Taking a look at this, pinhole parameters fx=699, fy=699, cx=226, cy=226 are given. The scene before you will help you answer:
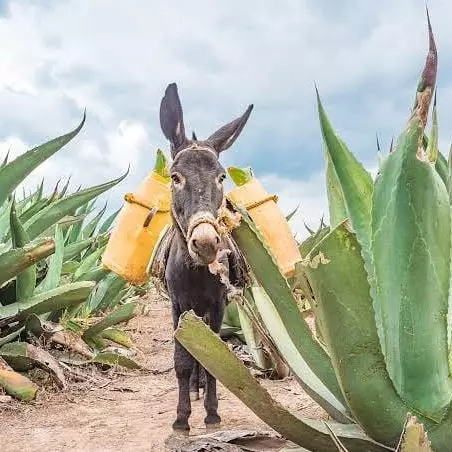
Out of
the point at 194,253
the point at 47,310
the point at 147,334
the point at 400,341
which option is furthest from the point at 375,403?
the point at 147,334

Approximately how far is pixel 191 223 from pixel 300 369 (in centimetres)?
112

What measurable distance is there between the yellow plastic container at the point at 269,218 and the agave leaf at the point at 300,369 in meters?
2.25

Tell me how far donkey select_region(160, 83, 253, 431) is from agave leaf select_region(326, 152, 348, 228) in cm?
101

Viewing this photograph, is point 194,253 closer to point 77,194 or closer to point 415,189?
point 415,189

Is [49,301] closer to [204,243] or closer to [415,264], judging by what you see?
[204,243]

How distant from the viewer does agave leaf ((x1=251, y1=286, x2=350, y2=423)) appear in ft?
6.20

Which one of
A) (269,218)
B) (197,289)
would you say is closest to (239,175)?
(269,218)

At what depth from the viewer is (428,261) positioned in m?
1.59

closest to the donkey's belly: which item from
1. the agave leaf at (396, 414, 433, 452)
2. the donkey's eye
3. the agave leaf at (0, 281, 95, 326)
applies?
the donkey's eye

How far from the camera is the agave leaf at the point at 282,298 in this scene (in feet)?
5.26

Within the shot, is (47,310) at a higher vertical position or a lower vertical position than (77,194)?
lower

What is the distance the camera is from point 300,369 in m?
1.95

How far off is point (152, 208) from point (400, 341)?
2.64 m

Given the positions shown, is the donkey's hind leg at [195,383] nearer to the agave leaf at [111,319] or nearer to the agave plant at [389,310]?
the agave leaf at [111,319]
